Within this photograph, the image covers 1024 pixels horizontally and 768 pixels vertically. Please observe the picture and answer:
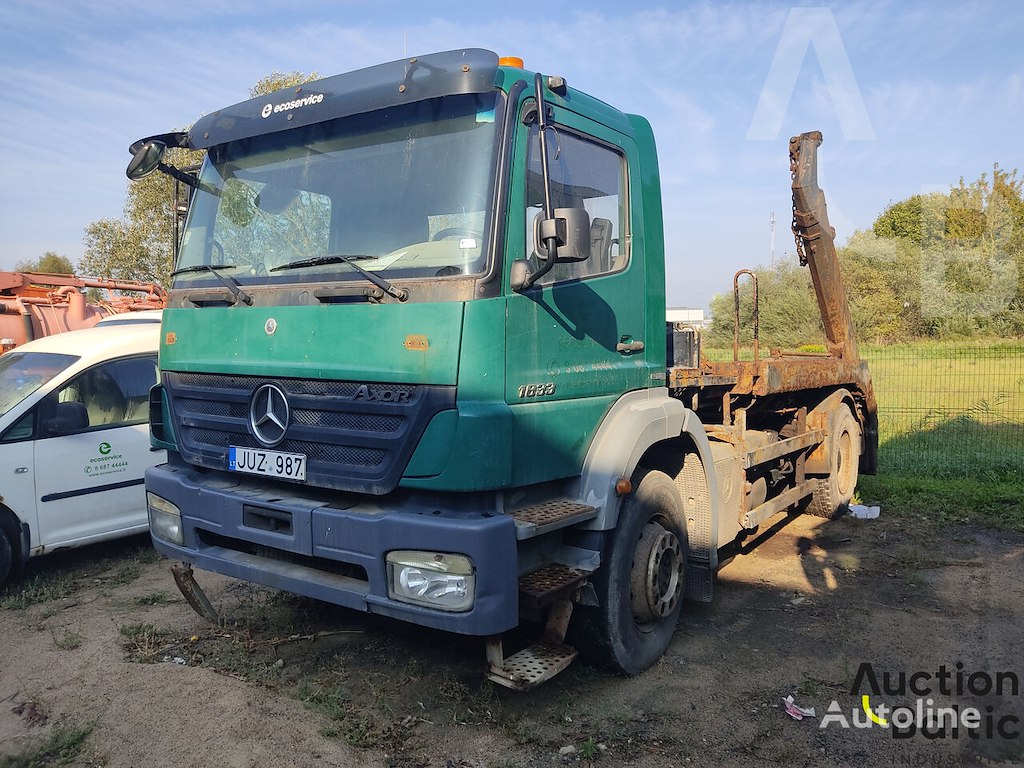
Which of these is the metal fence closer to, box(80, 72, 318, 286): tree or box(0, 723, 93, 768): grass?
box(0, 723, 93, 768): grass

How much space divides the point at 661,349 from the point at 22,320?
9463 mm

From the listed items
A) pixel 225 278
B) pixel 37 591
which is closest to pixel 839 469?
pixel 225 278

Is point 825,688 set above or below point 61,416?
below

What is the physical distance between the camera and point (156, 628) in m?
4.65

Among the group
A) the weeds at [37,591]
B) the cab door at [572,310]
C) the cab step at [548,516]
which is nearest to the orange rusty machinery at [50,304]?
the weeds at [37,591]

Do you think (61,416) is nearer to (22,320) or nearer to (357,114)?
(357,114)

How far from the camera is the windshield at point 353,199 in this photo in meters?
3.31

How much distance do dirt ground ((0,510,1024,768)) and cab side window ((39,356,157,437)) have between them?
3.87 ft

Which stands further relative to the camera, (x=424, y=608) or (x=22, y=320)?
(x=22, y=320)

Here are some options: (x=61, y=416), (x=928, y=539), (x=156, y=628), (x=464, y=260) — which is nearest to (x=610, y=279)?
(x=464, y=260)

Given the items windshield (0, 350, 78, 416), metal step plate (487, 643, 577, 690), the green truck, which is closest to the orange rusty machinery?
windshield (0, 350, 78, 416)

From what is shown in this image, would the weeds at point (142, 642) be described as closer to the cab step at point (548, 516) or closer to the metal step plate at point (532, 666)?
the metal step plate at point (532, 666)

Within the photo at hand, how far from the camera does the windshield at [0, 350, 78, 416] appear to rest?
5645mm

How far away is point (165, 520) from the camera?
407 cm
